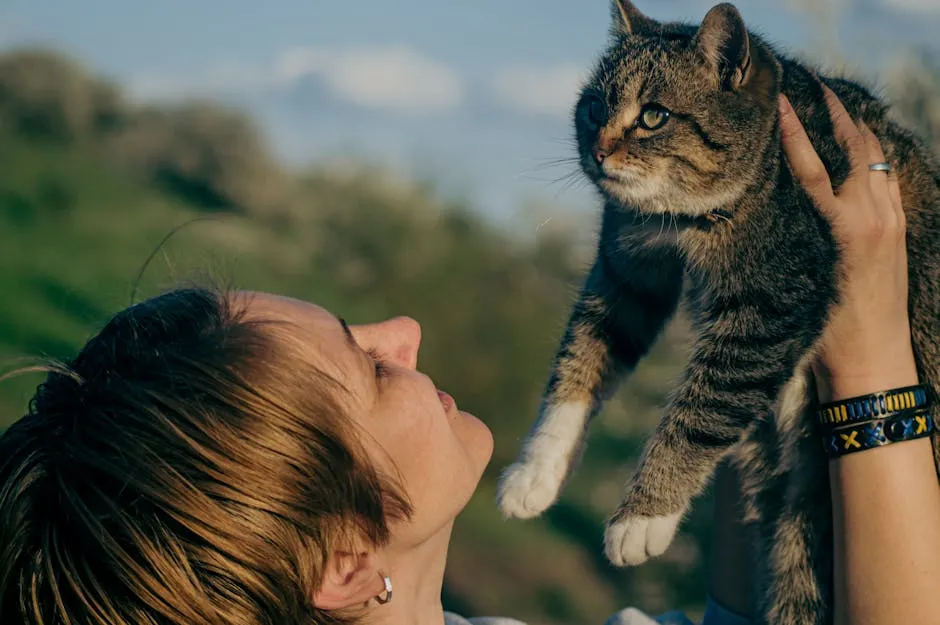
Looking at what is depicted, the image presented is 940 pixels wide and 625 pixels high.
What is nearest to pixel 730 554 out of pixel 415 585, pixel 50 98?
pixel 415 585

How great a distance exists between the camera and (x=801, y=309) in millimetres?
1838

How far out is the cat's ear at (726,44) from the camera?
1962mm

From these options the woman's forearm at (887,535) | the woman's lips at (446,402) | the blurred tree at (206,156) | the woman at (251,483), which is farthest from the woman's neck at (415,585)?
the blurred tree at (206,156)

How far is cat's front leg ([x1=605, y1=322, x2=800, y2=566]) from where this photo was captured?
6.20ft

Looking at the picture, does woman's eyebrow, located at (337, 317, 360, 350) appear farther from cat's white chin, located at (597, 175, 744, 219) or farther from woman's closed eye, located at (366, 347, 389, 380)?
cat's white chin, located at (597, 175, 744, 219)

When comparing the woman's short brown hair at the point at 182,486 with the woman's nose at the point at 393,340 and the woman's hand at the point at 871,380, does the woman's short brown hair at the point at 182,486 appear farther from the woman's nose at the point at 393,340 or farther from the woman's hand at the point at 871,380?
the woman's hand at the point at 871,380

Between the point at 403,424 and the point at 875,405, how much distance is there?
2.92 ft

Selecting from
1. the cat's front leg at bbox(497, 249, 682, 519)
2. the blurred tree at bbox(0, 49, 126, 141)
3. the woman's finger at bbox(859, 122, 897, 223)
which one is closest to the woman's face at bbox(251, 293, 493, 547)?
the cat's front leg at bbox(497, 249, 682, 519)

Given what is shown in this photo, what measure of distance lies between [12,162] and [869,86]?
7.55 meters

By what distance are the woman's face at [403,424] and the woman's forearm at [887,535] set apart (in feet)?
2.27

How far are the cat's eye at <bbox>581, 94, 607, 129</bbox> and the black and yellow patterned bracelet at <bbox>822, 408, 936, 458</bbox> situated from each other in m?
0.99

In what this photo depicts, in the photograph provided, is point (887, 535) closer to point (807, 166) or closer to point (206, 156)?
point (807, 166)

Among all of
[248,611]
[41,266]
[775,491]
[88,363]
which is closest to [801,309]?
[775,491]

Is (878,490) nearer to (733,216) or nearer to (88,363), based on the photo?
(733,216)
